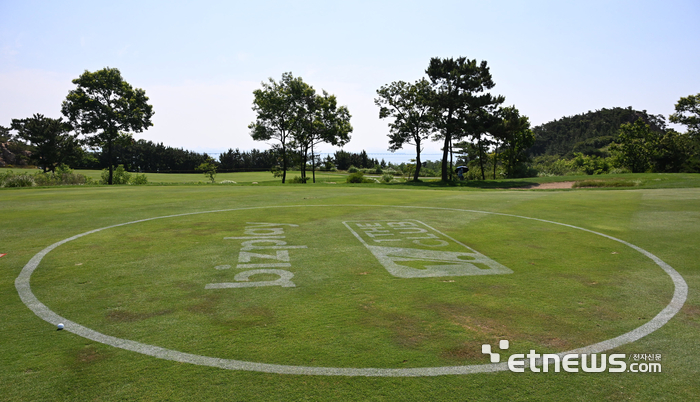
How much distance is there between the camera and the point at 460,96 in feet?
155

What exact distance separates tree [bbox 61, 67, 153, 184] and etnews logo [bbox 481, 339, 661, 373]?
49788 mm

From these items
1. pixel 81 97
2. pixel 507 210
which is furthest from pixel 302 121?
pixel 507 210

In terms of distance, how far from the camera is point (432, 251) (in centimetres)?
794

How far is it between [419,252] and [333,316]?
365 cm

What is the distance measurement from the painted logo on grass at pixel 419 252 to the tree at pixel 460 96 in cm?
3999

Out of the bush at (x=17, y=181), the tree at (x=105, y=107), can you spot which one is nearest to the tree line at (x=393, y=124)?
the tree at (x=105, y=107)

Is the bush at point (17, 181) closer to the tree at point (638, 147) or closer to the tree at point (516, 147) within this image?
the tree at point (516, 147)

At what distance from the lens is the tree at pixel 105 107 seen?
43812 millimetres

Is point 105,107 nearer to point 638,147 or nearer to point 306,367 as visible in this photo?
point 306,367

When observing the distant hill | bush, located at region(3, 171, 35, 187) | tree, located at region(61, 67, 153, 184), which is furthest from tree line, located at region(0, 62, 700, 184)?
the distant hill

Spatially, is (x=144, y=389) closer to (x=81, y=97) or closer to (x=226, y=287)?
(x=226, y=287)

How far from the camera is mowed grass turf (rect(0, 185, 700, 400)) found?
3.21 metres

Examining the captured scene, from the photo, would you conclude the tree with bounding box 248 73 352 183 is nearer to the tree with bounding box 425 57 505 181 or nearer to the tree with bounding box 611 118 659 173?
the tree with bounding box 425 57 505 181

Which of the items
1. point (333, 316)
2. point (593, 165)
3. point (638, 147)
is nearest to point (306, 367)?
point (333, 316)
